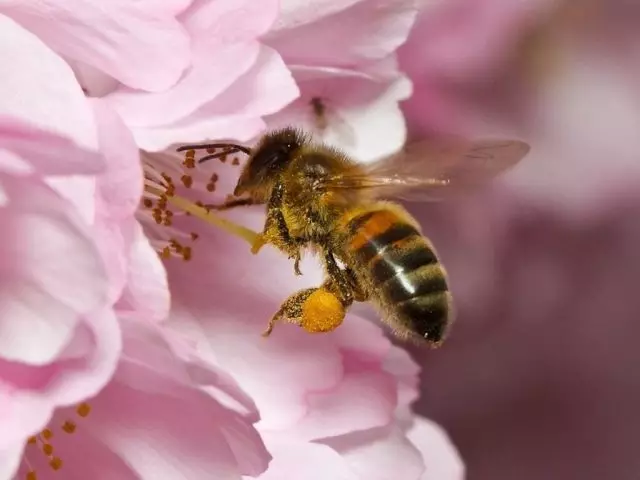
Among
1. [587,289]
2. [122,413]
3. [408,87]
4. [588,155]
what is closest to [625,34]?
[588,155]

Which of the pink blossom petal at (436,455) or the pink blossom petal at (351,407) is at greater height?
the pink blossom petal at (351,407)

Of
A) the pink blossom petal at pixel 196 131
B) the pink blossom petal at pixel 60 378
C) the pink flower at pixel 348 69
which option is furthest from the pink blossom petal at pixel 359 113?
the pink blossom petal at pixel 60 378

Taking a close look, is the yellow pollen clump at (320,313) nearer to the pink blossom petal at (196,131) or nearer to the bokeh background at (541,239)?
the pink blossom petal at (196,131)

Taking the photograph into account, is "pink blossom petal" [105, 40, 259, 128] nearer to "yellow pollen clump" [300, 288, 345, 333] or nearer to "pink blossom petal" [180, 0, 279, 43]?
"pink blossom petal" [180, 0, 279, 43]

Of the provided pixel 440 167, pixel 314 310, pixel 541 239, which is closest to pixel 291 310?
pixel 314 310

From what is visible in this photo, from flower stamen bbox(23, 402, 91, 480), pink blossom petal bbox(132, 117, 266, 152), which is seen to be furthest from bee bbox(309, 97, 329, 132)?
flower stamen bbox(23, 402, 91, 480)
